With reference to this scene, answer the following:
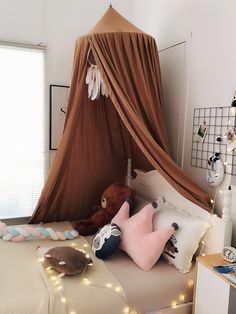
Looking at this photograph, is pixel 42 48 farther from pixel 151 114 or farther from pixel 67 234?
pixel 67 234

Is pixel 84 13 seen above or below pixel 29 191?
above

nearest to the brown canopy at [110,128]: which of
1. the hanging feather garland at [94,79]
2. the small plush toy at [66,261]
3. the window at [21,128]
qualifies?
the hanging feather garland at [94,79]

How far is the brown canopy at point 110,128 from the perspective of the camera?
222 centimetres

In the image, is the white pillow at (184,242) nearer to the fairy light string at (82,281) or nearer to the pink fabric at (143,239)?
the pink fabric at (143,239)

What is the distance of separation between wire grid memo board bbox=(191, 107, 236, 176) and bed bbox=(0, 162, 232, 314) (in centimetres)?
32

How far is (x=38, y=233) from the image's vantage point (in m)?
2.49

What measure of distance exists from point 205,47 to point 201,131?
26.2 inches

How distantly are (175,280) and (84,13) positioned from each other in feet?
Result: 9.33

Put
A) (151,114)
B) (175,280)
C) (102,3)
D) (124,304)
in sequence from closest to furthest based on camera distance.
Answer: (124,304)
(175,280)
(151,114)
(102,3)

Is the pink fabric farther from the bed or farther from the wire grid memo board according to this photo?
the wire grid memo board

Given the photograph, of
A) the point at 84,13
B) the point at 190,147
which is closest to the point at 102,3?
the point at 84,13

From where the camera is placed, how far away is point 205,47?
90.4 inches

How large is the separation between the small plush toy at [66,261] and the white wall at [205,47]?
1.07 meters

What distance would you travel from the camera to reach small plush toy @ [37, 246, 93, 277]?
1.88m
